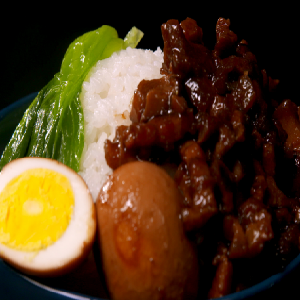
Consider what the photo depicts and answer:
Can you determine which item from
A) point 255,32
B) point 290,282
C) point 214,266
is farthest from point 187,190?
point 255,32

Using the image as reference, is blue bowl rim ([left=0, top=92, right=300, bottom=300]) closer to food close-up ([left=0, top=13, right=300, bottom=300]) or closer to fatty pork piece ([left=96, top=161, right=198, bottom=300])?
food close-up ([left=0, top=13, right=300, bottom=300])

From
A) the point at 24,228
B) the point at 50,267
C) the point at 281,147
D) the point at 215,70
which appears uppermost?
the point at 215,70

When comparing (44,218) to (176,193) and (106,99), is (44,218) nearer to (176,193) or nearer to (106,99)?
(176,193)

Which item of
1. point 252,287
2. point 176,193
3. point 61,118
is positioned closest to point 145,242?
point 176,193

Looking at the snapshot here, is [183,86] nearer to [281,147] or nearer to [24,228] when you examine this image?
[281,147]

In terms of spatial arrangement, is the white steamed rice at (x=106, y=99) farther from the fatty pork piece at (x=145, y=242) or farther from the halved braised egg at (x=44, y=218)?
the fatty pork piece at (x=145, y=242)

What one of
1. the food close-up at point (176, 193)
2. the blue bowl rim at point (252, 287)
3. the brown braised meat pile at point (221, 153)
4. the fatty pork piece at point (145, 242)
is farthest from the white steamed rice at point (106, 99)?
the blue bowl rim at point (252, 287)
